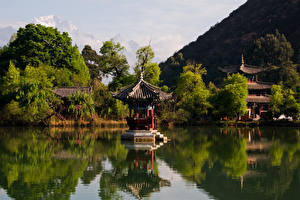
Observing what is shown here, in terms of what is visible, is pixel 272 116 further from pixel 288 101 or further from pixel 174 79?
pixel 174 79

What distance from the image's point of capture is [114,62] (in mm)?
47750

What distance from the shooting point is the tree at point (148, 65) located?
147 feet

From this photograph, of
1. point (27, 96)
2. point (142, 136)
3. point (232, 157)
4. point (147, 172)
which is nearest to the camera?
point (147, 172)

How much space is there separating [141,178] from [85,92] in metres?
28.3

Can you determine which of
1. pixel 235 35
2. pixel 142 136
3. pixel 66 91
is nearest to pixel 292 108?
pixel 142 136

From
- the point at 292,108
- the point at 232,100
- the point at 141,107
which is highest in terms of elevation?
the point at 232,100

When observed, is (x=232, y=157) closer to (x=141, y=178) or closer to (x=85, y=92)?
(x=141, y=178)

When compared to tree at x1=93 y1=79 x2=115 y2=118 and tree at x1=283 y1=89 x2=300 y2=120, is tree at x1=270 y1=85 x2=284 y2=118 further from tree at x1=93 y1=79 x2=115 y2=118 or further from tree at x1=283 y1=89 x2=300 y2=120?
tree at x1=93 y1=79 x2=115 y2=118

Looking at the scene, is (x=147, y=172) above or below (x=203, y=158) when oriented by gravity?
below

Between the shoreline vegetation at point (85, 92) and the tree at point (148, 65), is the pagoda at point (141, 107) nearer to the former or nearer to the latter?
the shoreline vegetation at point (85, 92)

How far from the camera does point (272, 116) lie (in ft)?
147

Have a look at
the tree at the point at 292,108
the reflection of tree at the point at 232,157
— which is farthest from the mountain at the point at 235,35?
the reflection of tree at the point at 232,157

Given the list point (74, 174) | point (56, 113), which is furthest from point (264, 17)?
point (74, 174)

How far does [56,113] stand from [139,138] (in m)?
16.3
